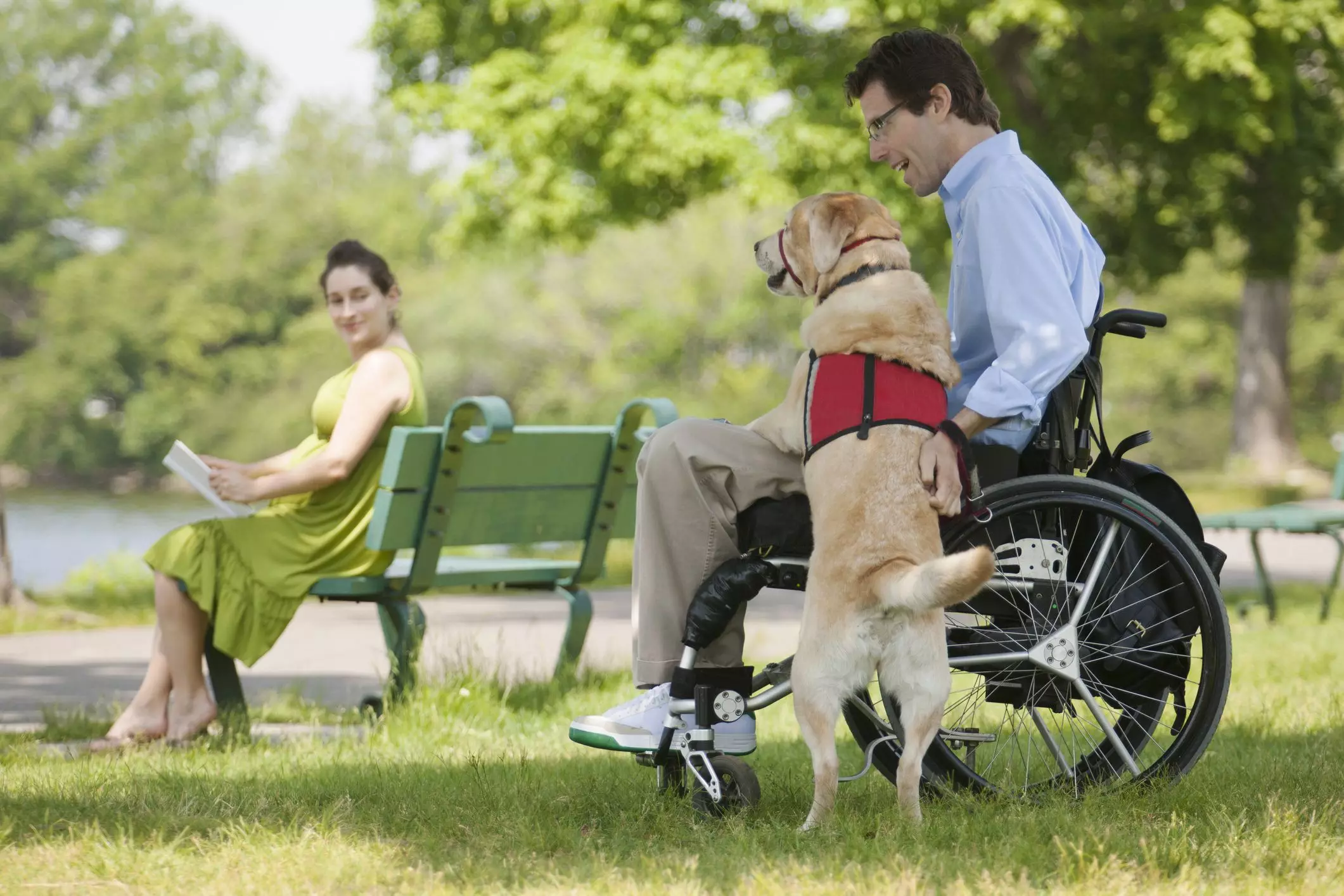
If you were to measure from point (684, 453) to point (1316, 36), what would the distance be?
45.3 feet

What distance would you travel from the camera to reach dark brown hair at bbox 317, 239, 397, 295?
5531 mm

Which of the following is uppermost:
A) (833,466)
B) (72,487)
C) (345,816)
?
(833,466)

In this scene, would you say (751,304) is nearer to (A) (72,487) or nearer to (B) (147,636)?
(A) (72,487)

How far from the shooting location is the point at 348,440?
5.17 meters

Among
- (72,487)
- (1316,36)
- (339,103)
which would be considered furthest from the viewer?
(339,103)

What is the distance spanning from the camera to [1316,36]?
15.0 metres

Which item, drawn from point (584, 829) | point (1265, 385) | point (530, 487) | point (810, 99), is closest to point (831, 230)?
point (584, 829)

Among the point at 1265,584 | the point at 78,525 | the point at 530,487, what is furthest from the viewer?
the point at 78,525

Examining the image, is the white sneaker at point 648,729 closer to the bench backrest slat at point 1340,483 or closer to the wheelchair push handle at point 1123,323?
the wheelchair push handle at point 1123,323

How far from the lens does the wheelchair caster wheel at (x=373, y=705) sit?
17.1 ft

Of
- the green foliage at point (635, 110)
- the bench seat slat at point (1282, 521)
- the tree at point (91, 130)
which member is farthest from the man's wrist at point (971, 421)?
the tree at point (91, 130)

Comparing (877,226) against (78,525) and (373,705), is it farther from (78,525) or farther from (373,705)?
(78,525)

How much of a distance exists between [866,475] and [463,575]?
2597mm

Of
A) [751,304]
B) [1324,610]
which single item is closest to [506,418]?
[1324,610]
